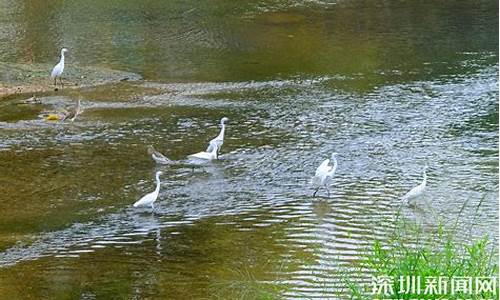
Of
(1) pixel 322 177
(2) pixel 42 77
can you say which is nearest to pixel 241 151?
(1) pixel 322 177

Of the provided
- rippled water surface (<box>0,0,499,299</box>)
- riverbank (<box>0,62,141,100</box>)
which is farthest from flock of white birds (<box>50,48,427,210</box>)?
riverbank (<box>0,62,141,100</box>)

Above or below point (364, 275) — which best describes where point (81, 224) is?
below

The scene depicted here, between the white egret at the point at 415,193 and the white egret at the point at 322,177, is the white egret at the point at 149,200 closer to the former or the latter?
the white egret at the point at 322,177

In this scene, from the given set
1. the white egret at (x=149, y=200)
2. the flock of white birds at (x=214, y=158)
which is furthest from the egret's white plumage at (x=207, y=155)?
the white egret at (x=149, y=200)

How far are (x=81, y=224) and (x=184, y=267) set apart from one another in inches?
77.2

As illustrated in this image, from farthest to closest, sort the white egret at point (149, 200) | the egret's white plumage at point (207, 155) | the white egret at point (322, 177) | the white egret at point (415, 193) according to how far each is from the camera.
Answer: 1. the egret's white plumage at point (207, 155)
2. the white egret at point (322, 177)
3. the white egret at point (149, 200)
4. the white egret at point (415, 193)

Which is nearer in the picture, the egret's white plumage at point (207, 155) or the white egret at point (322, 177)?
the white egret at point (322, 177)

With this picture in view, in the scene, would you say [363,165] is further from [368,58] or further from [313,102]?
[368,58]

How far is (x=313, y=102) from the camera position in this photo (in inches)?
667

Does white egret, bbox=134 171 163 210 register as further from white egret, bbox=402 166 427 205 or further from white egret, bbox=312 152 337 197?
white egret, bbox=402 166 427 205

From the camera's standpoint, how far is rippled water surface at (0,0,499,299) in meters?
9.78

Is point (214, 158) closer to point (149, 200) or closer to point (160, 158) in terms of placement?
point (160, 158)

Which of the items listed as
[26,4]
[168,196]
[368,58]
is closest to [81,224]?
[168,196]

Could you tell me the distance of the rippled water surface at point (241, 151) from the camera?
9781mm
